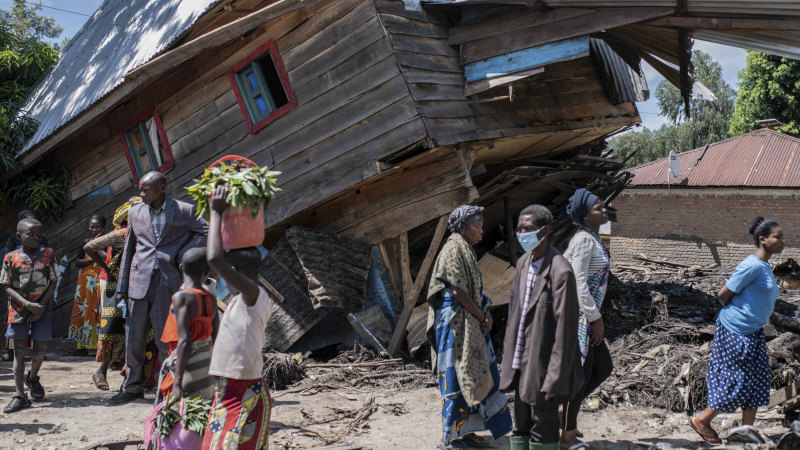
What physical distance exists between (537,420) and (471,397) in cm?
96

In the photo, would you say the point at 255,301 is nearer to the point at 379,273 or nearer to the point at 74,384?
the point at 74,384

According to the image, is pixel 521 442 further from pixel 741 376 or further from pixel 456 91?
pixel 456 91

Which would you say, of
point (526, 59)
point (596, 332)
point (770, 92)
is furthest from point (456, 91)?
point (770, 92)

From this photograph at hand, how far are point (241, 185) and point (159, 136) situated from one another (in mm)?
6794

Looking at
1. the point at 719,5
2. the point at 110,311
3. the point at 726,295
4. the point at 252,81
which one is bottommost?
the point at 726,295

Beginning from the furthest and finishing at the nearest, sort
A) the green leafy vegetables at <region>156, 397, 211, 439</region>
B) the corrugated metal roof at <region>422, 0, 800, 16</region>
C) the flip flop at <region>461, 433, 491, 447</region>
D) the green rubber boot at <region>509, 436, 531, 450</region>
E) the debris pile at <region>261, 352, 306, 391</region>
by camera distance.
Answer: the debris pile at <region>261, 352, 306, 391</region> < the corrugated metal roof at <region>422, 0, 800, 16</region> < the flip flop at <region>461, 433, 491, 447</region> < the green rubber boot at <region>509, 436, 531, 450</region> < the green leafy vegetables at <region>156, 397, 211, 439</region>

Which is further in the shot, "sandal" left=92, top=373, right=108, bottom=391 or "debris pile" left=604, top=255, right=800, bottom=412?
"sandal" left=92, top=373, right=108, bottom=391

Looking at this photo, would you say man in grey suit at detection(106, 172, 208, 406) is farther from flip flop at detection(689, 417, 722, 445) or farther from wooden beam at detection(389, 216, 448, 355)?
flip flop at detection(689, 417, 722, 445)

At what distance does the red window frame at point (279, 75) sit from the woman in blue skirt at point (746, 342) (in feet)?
17.8

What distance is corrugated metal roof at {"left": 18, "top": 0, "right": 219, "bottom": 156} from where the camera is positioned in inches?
348

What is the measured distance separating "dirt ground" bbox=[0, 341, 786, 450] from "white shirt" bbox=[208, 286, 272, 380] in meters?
1.71

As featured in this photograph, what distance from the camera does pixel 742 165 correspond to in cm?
2044

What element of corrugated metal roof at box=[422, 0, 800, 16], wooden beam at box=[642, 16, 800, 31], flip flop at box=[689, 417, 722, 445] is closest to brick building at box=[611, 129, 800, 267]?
wooden beam at box=[642, 16, 800, 31]

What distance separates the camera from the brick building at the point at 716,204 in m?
19.3
